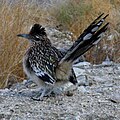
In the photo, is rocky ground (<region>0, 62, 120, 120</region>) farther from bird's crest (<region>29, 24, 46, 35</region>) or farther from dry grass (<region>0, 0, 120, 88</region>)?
dry grass (<region>0, 0, 120, 88</region>)

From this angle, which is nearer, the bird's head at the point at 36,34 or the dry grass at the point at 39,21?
the bird's head at the point at 36,34

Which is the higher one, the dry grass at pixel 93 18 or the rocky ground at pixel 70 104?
the dry grass at pixel 93 18

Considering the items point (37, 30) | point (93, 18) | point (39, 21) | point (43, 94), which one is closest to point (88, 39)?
point (37, 30)

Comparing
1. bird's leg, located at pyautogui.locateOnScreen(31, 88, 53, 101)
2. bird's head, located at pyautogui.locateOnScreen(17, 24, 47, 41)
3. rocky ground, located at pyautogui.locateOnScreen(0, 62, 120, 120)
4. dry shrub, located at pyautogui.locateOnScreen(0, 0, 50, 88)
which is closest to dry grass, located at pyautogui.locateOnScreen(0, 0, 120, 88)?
dry shrub, located at pyautogui.locateOnScreen(0, 0, 50, 88)

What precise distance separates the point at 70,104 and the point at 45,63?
1.71 feet

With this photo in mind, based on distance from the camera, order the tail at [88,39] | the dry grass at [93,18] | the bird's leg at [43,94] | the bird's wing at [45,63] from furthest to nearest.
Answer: the dry grass at [93,18]
the bird's leg at [43,94]
the bird's wing at [45,63]
the tail at [88,39]

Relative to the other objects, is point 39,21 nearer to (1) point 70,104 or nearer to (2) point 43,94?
(2) point 43,94

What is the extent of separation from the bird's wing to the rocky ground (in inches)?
12.5

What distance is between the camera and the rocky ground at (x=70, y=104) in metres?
5.56

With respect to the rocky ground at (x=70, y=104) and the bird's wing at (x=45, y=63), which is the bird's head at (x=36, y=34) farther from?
the rocky ground at (x=70, y=104)

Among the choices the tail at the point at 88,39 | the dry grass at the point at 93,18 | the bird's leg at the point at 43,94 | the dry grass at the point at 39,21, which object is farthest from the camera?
the dry grass at the point at 93,18

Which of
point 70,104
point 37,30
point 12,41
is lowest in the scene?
point 70,104

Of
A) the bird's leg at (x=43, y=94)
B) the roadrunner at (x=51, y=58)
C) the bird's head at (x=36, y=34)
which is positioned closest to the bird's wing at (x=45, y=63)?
the roadrunner at (x=51, y=58)

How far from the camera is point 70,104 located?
19.3 ft
